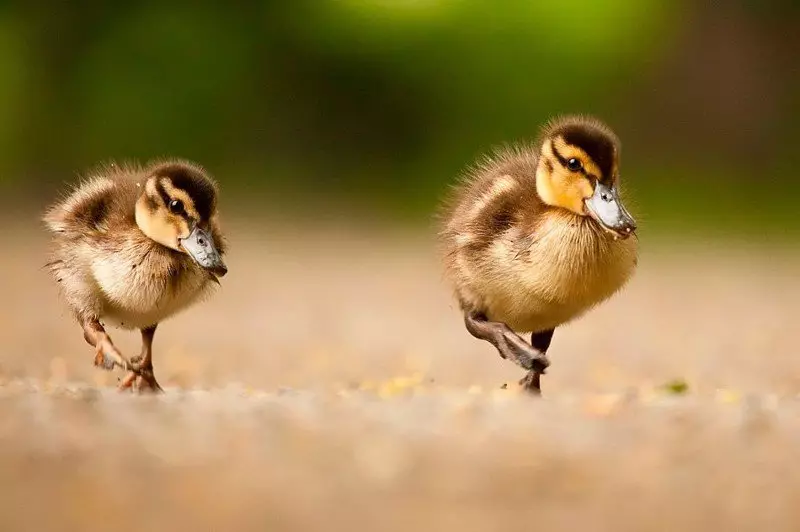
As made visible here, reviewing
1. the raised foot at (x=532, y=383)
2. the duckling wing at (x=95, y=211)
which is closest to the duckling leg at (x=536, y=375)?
the raised foot at (x=532, y=383)

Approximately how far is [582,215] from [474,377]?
1376 millimetres

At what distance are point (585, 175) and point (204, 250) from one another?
91 centimetres

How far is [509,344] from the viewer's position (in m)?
3.11

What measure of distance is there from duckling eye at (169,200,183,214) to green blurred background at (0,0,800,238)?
7229 mm

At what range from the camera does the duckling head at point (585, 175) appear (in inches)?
118

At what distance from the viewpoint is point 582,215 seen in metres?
3.06

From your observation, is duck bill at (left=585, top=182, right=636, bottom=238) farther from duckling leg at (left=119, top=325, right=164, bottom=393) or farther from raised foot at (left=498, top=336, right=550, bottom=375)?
duckling leg at (left=119, top=325, right=164, bottom=393)

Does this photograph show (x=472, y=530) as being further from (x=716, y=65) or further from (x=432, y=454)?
(x=716, y=65)

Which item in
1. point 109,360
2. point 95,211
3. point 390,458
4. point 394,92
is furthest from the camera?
point 394,92

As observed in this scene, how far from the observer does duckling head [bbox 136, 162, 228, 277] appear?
120 inches

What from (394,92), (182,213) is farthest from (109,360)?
(394,92)

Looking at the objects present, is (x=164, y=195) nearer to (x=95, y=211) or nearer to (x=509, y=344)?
(x=95, y=211)

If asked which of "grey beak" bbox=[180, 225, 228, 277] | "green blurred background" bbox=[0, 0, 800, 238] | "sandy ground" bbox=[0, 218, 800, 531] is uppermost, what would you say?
"green blurred background" bbox=[0, 0, 800, 238]

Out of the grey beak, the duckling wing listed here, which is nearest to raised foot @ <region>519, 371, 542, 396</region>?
the grey beak
